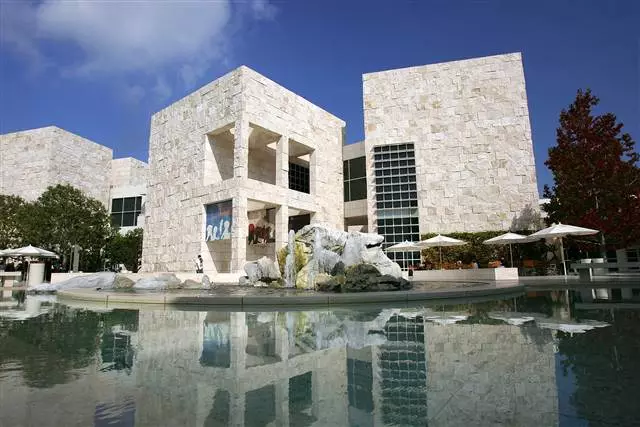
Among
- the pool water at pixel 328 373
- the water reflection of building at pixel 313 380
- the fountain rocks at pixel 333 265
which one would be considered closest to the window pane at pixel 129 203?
the fountain rocks at pixel 333 265

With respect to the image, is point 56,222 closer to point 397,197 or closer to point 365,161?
point 365,161

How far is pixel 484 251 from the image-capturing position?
77.5ft

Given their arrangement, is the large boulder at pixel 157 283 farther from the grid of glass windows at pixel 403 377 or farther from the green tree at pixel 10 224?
the green tree at pixel 10 224

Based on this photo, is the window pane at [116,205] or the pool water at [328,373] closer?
the pool water at [328,373]

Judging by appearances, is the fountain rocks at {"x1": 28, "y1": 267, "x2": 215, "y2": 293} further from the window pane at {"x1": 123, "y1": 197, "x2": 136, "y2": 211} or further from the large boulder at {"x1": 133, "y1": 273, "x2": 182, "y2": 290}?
the window pane at {"x1": 123, "y1": 197, "x2": 136, "y2": 211}

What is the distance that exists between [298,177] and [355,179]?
224 inches

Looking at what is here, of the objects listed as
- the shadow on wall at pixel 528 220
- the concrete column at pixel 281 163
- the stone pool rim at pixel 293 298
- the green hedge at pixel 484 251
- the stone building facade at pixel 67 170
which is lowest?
the stone pool rim at pixel 293 298

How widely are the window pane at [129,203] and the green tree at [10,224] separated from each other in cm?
1131

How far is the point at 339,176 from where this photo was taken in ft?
100

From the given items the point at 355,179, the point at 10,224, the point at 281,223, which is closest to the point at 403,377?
the point at 281,223

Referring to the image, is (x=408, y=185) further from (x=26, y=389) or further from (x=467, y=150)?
(x=26, y=389)

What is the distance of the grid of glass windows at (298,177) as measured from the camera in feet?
107

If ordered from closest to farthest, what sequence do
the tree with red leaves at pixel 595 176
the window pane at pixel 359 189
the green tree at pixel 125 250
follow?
the tree with red leaves at pixel 595 176, the window pane at pixel 359 189, the green tree at pixel 125 250

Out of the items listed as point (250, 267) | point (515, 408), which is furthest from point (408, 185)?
point (515, 408)
